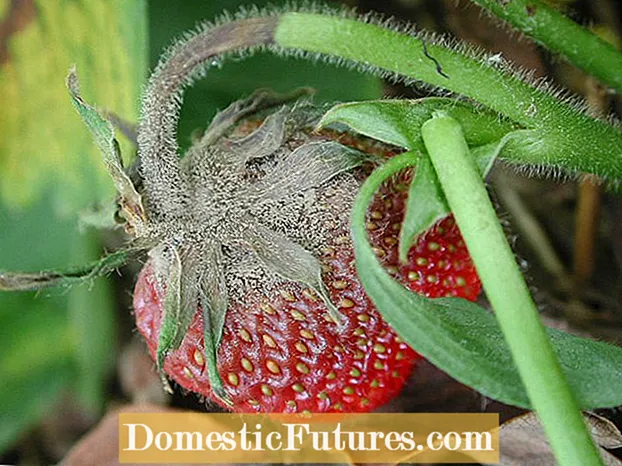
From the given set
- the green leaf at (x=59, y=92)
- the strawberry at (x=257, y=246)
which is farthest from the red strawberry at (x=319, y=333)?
the green leaf at (x=59, y=92)

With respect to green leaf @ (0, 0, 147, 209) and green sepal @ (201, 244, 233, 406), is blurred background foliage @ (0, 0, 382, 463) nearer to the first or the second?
green leaf @ (0, 0, 147, 209)

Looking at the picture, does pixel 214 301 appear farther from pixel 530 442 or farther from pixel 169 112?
pixel 530 442

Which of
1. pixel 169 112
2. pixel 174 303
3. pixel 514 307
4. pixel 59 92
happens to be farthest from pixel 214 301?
pixel 59 92

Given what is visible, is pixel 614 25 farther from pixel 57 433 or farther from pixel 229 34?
pixel 57 433

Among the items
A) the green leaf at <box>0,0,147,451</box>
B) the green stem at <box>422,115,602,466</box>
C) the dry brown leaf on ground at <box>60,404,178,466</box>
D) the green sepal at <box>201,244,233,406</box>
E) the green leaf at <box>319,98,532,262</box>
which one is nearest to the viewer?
the green stem at <box>422,115,602,466</box>

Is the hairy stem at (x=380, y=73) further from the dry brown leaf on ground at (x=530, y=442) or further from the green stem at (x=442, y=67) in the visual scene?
the dry brown leaf on ground at (x=530, y=442)

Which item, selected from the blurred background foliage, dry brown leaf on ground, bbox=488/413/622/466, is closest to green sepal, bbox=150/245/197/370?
the blurred background foliage
